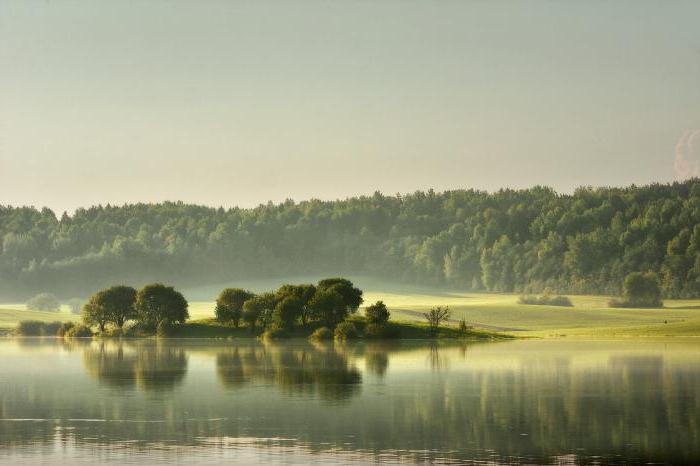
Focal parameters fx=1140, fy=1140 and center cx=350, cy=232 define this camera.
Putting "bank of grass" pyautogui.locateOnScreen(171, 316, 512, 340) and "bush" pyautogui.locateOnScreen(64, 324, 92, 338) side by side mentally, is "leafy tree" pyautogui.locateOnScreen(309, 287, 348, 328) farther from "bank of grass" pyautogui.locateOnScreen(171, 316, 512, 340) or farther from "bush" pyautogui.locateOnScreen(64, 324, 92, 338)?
"bush" pyautogui.locateOnScreen(64, 324, 92, 338)

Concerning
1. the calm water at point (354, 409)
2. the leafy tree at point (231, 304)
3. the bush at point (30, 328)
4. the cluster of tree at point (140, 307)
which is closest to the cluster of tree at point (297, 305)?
the leafy tree at point (231, 304)

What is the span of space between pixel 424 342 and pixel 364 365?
4125 cm

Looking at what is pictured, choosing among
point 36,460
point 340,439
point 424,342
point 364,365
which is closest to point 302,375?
point 364,365

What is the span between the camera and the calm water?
41.4m

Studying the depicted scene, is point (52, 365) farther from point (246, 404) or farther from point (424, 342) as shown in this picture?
point (424, 342)

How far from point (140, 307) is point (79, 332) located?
14.2m

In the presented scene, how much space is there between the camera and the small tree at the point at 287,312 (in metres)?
133

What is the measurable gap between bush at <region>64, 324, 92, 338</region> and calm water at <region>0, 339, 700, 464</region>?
2345 inches

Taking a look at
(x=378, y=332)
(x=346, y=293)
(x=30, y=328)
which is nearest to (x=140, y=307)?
(x=346, y=293)

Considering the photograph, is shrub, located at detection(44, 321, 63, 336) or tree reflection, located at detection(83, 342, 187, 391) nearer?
tree reflection, located at detection(83, 342, 187, 391)

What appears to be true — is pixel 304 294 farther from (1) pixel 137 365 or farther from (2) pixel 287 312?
(1) pixel 137 365

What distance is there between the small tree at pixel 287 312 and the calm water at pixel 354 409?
3527 cm

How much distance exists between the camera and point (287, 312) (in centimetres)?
13362

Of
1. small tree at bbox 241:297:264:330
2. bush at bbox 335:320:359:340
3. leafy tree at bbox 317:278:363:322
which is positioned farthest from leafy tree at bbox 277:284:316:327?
bush at bbox 335:320:359:340
